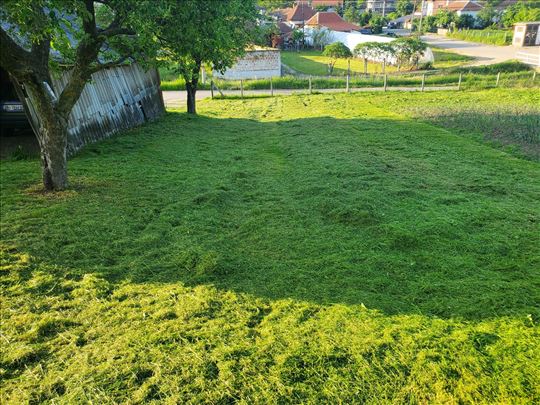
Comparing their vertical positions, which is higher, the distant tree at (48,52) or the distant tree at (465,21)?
the distant tree at (465,21)

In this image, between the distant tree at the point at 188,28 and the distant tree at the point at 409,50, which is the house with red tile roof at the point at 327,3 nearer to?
the distant tree at the point at 409,50

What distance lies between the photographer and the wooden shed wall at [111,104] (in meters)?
9.68

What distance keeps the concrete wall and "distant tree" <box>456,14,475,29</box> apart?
44107 mm

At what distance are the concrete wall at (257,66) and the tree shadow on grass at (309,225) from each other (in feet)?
68.8

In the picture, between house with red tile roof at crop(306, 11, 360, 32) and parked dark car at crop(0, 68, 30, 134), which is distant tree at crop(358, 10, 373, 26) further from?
parked dark car at crop(0, 68, 30, 134)

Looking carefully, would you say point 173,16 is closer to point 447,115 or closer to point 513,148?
point 513,148

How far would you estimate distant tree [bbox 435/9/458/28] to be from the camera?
2387 inches

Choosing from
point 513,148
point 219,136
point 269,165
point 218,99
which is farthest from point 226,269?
point 218,99

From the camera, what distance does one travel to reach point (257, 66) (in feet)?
99.1

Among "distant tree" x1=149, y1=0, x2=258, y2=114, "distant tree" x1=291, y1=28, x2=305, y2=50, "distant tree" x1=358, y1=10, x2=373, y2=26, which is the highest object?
"distant tree" x1=358, y1=10, x2=373, y2=26

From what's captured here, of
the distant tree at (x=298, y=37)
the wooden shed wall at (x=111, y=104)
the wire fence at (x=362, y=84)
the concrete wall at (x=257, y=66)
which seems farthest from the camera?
the distant tree at (x=298, y=37)

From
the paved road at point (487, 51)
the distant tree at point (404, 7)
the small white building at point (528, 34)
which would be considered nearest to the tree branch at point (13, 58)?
the paved road at point (487, 51)

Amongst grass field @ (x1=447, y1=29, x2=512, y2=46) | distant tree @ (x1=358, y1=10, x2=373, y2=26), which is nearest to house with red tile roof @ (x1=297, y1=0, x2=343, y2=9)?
distant tree @ (x1=358, y1=10, x2=373, y2=26)

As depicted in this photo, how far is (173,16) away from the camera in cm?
629
